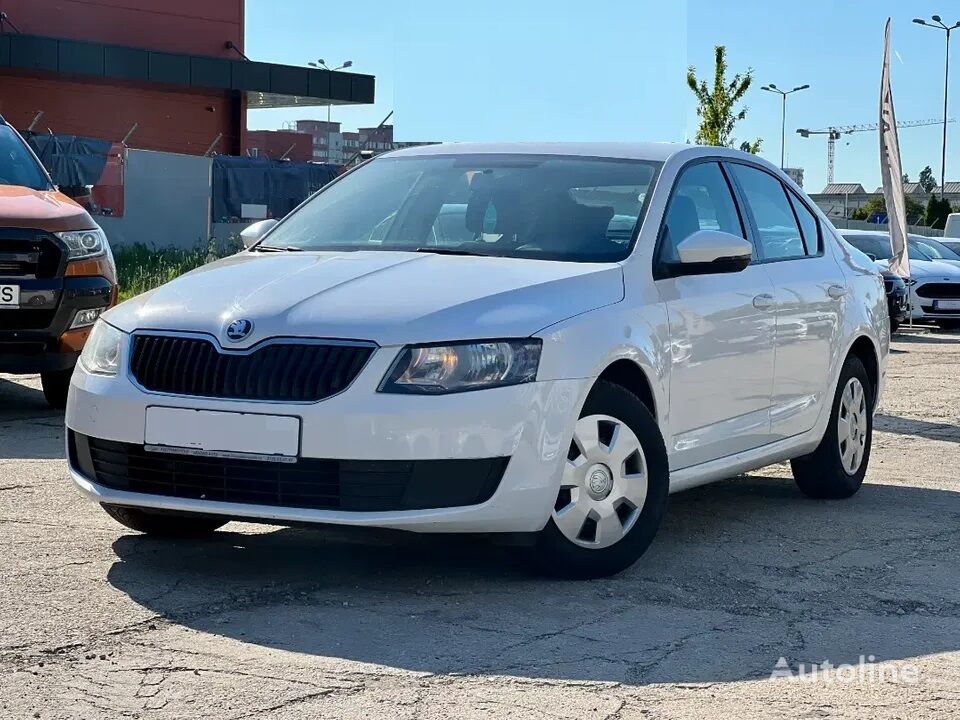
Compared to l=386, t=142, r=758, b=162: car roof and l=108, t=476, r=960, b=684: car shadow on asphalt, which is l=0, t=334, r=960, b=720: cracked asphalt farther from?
l=386, t=142, r=758, b=162: car roof

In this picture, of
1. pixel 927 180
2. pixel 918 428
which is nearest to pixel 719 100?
pixel 918 428

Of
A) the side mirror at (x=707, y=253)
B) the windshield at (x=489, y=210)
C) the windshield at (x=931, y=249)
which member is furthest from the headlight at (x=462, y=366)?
the windshield at (x=931, y=249)

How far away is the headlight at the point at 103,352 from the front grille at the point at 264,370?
26cm

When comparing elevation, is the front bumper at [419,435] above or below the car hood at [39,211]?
below

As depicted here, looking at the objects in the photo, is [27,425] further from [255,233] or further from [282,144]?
[282,144]

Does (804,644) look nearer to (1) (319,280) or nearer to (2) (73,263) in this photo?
(1) (319,280)

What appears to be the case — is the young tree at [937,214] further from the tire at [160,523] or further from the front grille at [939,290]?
the tire at [160,523]

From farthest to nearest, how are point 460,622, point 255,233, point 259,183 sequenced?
point 259,183, point 255,233, point 460,622

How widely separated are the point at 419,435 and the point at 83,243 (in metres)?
5.09

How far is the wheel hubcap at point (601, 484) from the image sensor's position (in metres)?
5.05

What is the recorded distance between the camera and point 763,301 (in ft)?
20.7

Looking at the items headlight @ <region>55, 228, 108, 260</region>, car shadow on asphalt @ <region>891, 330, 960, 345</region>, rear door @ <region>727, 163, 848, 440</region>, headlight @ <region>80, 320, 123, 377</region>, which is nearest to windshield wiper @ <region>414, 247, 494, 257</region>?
headlight @ <region>80, 320, 123, 377</region>

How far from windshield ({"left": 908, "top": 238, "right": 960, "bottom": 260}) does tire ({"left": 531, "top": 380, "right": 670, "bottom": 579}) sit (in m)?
20.4

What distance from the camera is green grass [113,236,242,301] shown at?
19525mm
